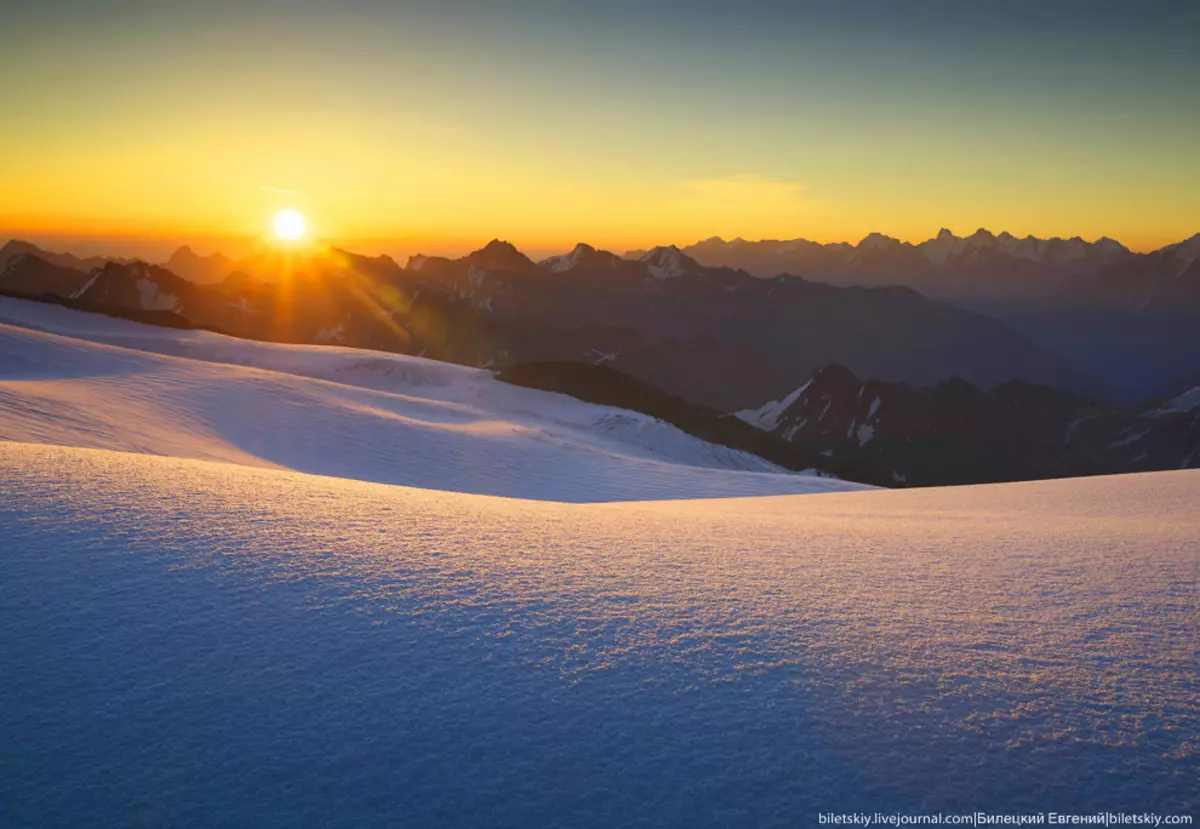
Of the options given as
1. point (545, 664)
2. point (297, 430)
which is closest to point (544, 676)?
point (545, 664)

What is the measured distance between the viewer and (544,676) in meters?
3.26

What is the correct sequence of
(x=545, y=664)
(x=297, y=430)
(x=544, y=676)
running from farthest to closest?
(x=297, y=430)
(x=545, y=664)
(x=544, y=676)

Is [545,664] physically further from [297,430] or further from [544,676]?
[297,430]

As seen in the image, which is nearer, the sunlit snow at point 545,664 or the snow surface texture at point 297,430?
the sunlit snow at point 545,664

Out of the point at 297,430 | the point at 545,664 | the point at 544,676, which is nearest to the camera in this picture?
the point at 544,676

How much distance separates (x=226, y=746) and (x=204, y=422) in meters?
21.0

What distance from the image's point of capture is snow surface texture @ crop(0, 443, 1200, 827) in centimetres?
261

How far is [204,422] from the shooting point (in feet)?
68.6

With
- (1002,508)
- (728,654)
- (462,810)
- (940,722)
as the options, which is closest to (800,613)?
(728,654)

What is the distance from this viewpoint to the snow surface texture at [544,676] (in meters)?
2.61

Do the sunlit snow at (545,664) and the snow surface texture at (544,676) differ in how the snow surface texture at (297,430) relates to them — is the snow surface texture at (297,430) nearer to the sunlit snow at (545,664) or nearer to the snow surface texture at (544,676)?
the sunlit snow at (545,664)

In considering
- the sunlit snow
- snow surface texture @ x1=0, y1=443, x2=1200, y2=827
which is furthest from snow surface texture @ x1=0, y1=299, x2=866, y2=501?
snow surface texture @ x1=0, y1=443, x2=1200, y2=827

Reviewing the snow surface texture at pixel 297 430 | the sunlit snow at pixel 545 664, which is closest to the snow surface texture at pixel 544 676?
the sunlit snow at pixel 545 664

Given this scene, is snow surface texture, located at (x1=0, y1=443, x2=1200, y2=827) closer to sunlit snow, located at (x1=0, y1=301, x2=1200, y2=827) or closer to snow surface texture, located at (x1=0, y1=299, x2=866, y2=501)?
sunlit snow, located at (x1=0, y1=301, x2=1200, y2=827)
